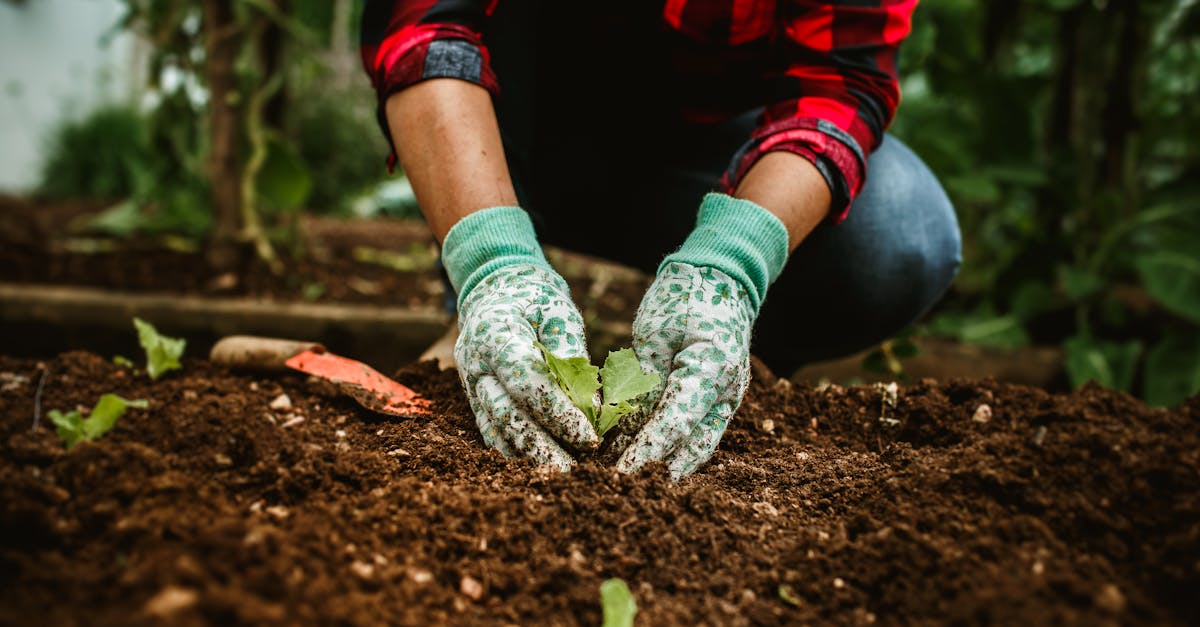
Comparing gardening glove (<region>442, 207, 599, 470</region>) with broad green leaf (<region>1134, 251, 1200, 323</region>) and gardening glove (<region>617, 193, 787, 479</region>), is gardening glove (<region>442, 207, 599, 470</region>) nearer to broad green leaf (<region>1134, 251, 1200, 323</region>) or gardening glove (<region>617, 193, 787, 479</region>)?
gardening glove (<region>617, 193, 787, 479</region>)

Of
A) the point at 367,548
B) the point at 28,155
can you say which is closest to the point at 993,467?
the point at 367,548

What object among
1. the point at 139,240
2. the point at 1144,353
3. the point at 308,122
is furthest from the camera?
the point at 308,122

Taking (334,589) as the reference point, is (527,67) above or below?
above

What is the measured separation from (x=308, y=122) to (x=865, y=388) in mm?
5529

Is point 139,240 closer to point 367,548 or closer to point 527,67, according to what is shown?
point 527,67

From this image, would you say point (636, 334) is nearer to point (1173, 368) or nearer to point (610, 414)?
point (610, 414)

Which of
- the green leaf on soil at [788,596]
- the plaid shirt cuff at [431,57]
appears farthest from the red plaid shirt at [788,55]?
the green leaf on soil at [788,596]

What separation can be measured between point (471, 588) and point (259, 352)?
2.32ft

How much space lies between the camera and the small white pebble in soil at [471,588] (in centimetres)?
74

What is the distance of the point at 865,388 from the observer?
124 centimetres

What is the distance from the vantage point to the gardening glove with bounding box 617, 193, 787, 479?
0.97 m

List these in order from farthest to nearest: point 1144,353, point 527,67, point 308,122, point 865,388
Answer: point 308,122 < point 1144,353 < point 527,67 < point 865,388

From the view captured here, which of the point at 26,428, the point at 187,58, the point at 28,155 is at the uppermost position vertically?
the point at 187,58

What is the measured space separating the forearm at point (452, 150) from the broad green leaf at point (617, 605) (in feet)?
1.97
